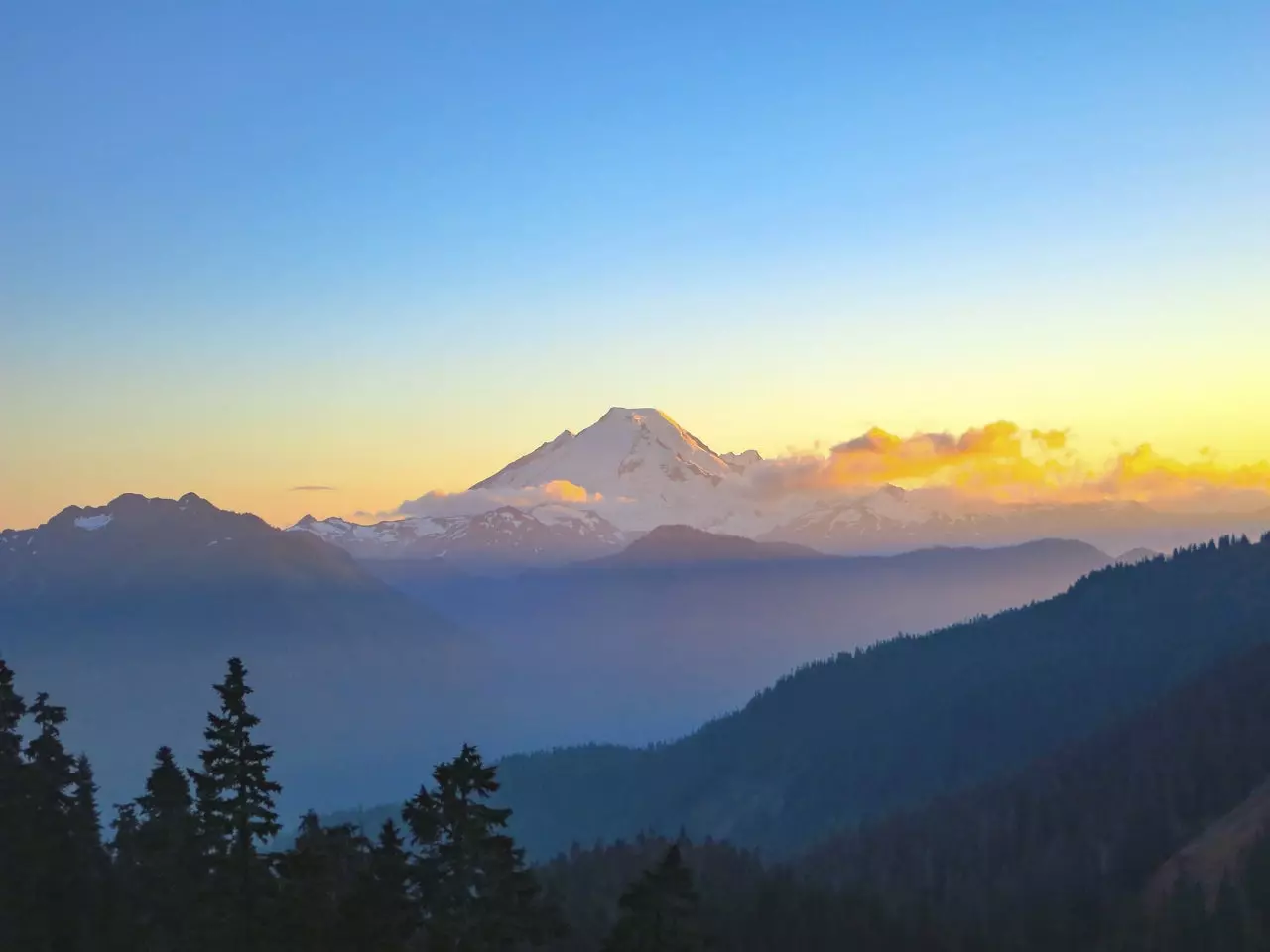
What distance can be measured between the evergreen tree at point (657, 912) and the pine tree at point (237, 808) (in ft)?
37.7

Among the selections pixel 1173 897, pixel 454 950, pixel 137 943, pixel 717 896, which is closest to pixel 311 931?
pixel 454 950

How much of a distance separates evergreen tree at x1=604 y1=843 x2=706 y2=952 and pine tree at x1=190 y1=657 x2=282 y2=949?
1150cm

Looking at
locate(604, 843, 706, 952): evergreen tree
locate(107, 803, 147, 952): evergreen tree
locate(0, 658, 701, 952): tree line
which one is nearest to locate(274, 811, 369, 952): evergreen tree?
locate(0, 658, 701, 952): tree line

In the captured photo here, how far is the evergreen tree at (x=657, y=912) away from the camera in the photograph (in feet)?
134

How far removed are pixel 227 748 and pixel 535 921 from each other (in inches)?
448

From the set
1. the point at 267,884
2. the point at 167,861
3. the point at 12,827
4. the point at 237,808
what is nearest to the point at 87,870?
the point at 12,827

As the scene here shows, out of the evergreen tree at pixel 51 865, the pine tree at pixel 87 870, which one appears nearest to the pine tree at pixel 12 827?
the evergreen tree at pixel 51 865

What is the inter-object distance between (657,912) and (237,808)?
14.1 m

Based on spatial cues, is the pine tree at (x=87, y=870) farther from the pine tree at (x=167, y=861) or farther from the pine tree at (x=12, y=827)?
the pine tree at (x=12, y=827)

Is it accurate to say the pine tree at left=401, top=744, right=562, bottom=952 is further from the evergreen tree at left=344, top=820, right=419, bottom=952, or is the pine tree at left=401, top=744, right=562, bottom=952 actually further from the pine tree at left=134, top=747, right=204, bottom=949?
the pine tree at left=134, top=747, right=204, bottom=949

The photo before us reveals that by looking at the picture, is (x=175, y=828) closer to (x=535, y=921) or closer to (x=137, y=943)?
(x=137, y=943)

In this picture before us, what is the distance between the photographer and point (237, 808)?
43.7 meters

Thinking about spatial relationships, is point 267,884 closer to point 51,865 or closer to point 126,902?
point 51,865

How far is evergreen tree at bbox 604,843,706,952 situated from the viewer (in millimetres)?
40844
